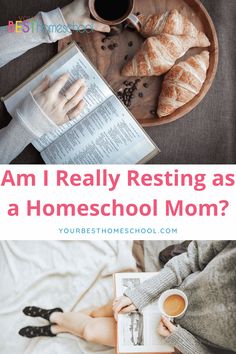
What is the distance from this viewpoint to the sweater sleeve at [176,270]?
26.2 inches

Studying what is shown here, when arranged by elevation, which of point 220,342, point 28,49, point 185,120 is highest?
point 28,49

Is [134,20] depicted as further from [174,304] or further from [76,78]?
[174,304]

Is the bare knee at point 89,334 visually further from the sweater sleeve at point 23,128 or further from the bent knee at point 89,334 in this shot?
the sweater sleeve at point 23,128

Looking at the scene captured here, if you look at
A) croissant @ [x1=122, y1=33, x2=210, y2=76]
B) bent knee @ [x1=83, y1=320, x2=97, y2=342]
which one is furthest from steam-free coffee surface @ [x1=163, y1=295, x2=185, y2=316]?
croissant @ [x1=122, y1=33, x2=210, y2=76]

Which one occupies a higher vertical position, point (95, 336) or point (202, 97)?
point (202, 97)

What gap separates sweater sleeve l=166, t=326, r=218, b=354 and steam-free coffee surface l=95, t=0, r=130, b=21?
457 millimetres

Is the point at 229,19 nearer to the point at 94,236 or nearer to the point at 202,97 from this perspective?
the point at 202,97

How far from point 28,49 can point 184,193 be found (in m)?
0.32

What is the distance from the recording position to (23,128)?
68 centimetres

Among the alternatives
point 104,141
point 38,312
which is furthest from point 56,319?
point 104,141

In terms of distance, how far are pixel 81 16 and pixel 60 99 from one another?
0.13 m

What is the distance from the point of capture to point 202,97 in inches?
27.2

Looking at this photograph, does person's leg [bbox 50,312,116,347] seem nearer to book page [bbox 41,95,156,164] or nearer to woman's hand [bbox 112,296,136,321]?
woman's hand [bbox 112,296,136,321]

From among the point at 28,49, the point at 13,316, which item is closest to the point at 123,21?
the point at 28,49
